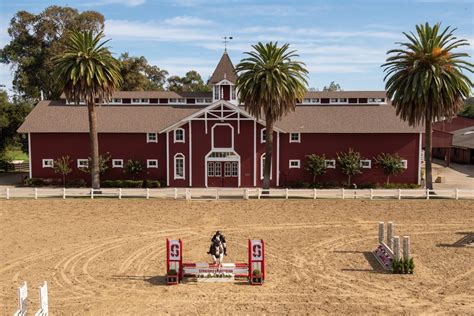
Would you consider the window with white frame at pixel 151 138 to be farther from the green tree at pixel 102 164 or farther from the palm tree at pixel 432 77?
the palm tree at pixel 432 77

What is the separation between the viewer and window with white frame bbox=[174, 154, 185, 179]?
45500mm

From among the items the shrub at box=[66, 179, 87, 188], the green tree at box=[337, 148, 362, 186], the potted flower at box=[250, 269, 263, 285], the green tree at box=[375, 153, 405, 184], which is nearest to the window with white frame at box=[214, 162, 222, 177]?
the green tree at box=[337, 148, 362, 186]

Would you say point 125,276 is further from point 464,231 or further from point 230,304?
point 464,231

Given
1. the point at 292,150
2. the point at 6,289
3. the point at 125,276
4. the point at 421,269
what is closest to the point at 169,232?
the point at 125,276

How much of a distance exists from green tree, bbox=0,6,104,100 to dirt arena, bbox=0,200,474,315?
44.6m

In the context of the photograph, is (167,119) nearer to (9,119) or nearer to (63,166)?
(63,166)

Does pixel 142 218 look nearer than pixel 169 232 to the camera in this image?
No

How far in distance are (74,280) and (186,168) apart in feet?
88.8

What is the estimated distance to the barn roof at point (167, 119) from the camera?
46250 mm

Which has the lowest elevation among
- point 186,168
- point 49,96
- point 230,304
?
point 230,304

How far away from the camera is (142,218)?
3048 cm

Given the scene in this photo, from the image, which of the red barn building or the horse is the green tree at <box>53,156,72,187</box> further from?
the horse

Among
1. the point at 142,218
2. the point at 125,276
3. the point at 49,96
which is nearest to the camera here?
the point at 125,276

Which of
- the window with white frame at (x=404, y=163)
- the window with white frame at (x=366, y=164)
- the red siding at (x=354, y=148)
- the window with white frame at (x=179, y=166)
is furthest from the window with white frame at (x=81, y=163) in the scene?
the window with white frame at (x=404, y=163)
